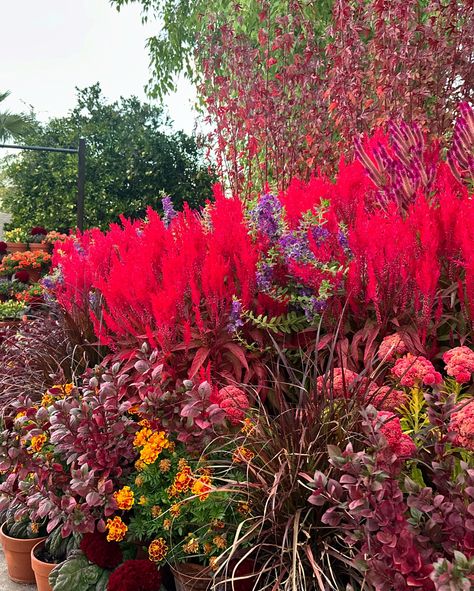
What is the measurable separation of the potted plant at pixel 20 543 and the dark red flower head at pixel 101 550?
452 millimetres

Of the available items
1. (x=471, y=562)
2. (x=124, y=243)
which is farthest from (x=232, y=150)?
(x=471, y=562)

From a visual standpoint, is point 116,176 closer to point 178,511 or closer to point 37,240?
point 37,240

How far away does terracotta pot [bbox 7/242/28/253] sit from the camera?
35.9 feet

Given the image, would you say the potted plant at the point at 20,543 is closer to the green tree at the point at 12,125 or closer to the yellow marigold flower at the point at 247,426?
the yellow marigold flower at the point at 247,426

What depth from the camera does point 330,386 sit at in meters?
2.25

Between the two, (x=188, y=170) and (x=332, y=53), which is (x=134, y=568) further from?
(x=188, y=170)

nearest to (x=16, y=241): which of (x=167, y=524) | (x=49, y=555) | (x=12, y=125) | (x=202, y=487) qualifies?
(x=49, y=555)

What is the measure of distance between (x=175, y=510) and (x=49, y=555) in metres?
0.83

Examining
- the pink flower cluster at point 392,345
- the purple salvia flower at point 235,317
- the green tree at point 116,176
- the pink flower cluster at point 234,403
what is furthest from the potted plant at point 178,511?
the green tree at point 116,176

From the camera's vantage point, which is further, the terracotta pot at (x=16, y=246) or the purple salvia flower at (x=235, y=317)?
the terracotta pot at (x=16, y=246)

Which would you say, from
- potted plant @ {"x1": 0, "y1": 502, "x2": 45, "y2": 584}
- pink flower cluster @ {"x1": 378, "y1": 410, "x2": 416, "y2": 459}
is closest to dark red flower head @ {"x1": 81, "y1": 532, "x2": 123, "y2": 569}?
potted plant @ {"x1": 0, "y1": 502, "x2": 45, "y2": 584}

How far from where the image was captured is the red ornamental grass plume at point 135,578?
219cm

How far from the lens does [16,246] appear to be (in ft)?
36.0

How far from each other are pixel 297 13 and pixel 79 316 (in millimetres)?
4324
